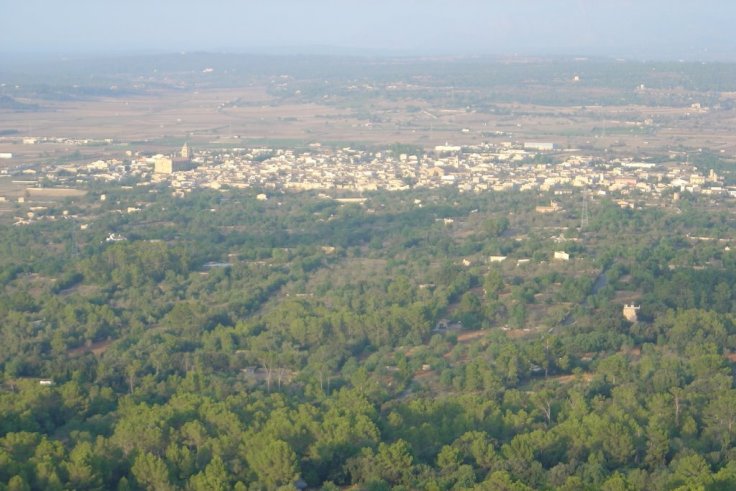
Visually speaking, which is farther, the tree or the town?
the town

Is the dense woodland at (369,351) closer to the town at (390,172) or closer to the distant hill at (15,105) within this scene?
the town at (390,172)

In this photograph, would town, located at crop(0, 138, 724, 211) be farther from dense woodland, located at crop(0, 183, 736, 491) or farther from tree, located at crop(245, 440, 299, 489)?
tree, located at crop(245, 440, 299, 489)

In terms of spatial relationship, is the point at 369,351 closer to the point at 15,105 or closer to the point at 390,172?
the point at 390,172

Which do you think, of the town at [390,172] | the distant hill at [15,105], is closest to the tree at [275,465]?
the town at [390,172]

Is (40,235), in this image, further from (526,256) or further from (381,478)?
(381,478)

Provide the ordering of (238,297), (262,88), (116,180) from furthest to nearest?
1. (262,88)
2. (116,180)
3. (238,297)

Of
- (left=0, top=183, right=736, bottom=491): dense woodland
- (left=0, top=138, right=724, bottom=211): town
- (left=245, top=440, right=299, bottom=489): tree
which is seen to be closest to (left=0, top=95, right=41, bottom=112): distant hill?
(left=0, top=138, right=724, bottom=211): town

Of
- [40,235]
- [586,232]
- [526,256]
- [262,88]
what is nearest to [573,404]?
Result: [526,256]

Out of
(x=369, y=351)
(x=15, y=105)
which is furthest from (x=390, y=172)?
(x=15, y=105)
